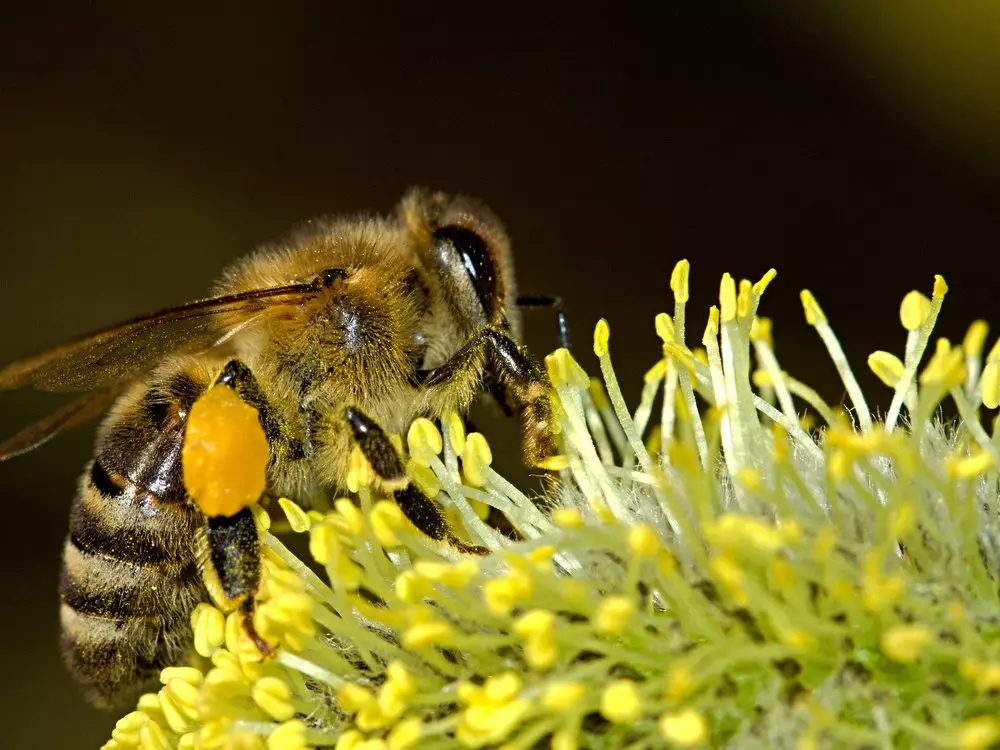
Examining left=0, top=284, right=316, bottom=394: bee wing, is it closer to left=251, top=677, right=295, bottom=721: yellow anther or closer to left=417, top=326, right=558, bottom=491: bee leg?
left=417, top=326, right=558, bottom=491: bee leg

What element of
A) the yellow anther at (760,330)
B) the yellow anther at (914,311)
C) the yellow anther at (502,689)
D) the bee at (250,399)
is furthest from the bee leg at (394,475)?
the yellow anther at (914,311)

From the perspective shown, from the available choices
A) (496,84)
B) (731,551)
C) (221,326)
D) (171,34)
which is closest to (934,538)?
(731,551)

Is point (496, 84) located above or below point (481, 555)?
above

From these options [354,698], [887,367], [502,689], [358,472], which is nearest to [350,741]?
[354,698]

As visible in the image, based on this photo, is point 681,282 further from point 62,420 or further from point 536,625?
point 62,420

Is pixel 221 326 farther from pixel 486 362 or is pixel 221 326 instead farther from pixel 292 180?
pixel 292 180

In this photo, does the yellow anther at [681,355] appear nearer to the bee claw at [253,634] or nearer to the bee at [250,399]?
the bee at [250,399]

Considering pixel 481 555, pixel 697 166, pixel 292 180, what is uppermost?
pixel 292 180
